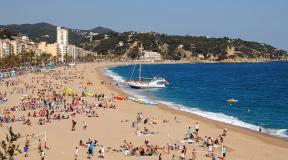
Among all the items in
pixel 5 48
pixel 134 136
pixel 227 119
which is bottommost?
pixel 227 119

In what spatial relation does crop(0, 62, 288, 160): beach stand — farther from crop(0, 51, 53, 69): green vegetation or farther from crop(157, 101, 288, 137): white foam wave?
crop(0, 51, 53, 69): green vegetation

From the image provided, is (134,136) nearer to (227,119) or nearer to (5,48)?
(227,119)

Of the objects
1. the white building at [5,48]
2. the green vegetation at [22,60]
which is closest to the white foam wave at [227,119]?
the green vegetation at [22,60]

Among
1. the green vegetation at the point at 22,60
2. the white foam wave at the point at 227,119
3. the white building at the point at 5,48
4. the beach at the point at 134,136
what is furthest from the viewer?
the white building at the point at 5,48

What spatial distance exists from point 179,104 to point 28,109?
1782 centimetres

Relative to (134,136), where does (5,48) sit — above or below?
above

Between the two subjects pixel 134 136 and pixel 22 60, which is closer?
pixel 134 136

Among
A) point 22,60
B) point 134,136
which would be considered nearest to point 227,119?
point 134,136

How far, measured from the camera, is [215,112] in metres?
42.2

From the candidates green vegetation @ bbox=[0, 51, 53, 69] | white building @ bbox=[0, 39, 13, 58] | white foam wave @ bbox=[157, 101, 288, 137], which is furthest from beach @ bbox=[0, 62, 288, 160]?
white building @ bbox=[0, 39, 13, 58]

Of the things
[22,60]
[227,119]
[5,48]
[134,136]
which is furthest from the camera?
[5,48]

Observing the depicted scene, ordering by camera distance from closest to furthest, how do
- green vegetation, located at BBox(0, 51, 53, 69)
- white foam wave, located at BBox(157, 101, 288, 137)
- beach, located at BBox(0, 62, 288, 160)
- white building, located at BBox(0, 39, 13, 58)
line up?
beach, located at BBox(0, 62, 288, 160) < white foam wave, located at BBox(157, 101, 288, 137) < green vegetation, located at BBox(0, 51, 53, 69) < white building, located at BBox(0, 39, 13, 58)

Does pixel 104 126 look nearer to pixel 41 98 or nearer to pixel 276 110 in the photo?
pixel 41 98

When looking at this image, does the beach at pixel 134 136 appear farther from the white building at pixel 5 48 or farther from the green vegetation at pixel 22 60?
the white building at pixel 5 48
